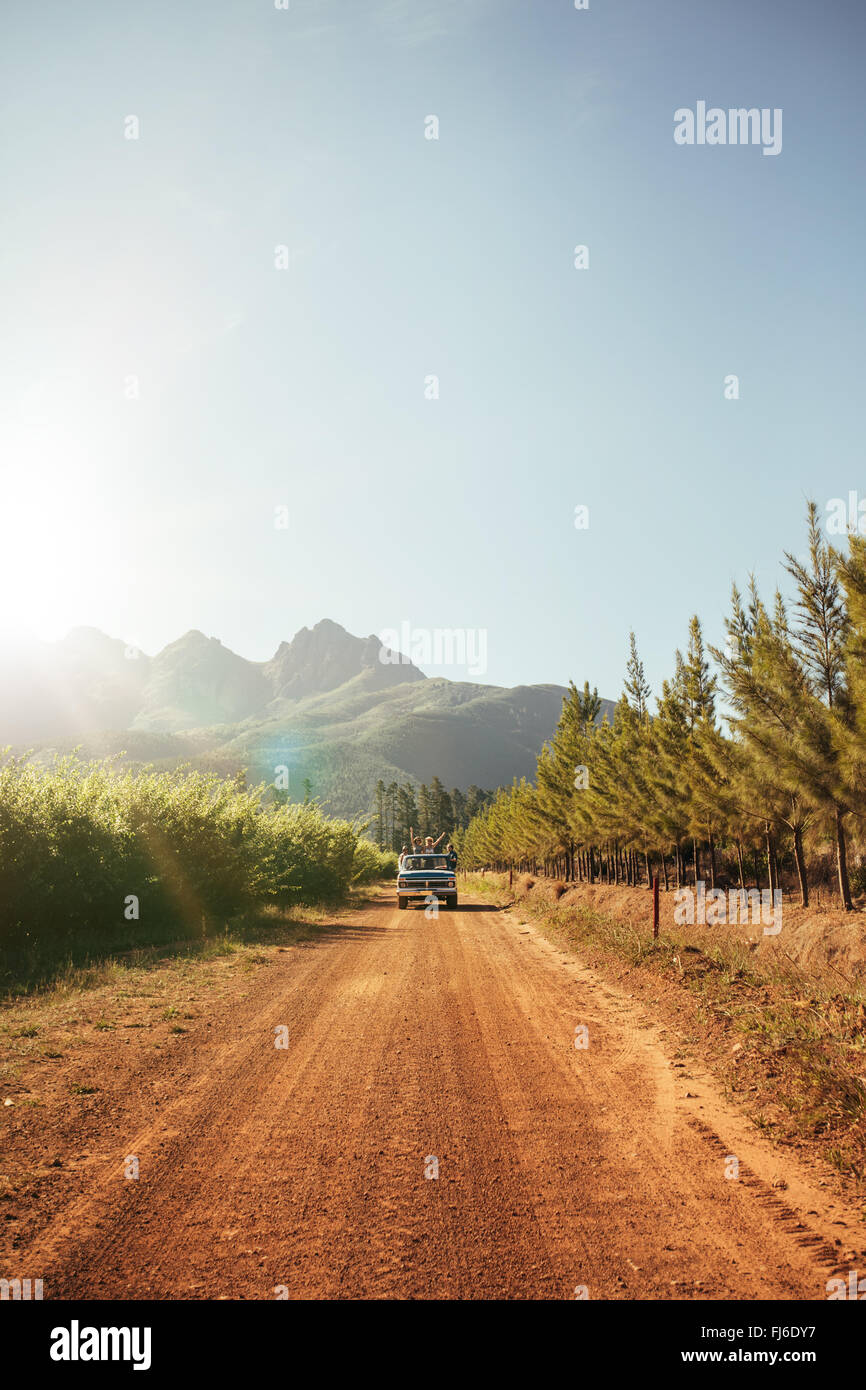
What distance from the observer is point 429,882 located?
28.9 m

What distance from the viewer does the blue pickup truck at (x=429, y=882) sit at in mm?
28797

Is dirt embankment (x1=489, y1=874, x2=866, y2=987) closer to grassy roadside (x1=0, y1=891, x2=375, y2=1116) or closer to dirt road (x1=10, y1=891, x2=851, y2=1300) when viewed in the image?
dirt road (x1=10, y1=891, x2=851, y2=1300)

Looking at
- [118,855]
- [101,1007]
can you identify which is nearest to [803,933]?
[101,1007]

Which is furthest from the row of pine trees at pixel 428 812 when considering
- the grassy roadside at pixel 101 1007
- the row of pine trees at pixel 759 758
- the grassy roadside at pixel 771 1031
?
the grassy roadside at pixel 771 1031

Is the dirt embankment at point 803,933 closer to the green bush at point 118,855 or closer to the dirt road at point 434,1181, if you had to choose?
the dirt road at point 434,1181

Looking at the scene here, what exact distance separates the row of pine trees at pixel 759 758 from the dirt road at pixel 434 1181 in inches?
361

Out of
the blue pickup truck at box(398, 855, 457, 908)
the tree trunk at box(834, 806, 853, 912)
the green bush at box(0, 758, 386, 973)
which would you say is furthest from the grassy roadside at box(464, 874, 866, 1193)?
the blue pickup truck at box(398, 855, 457, 908)

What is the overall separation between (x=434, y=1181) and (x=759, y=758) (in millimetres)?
14415

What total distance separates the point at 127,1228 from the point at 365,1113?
217cm
